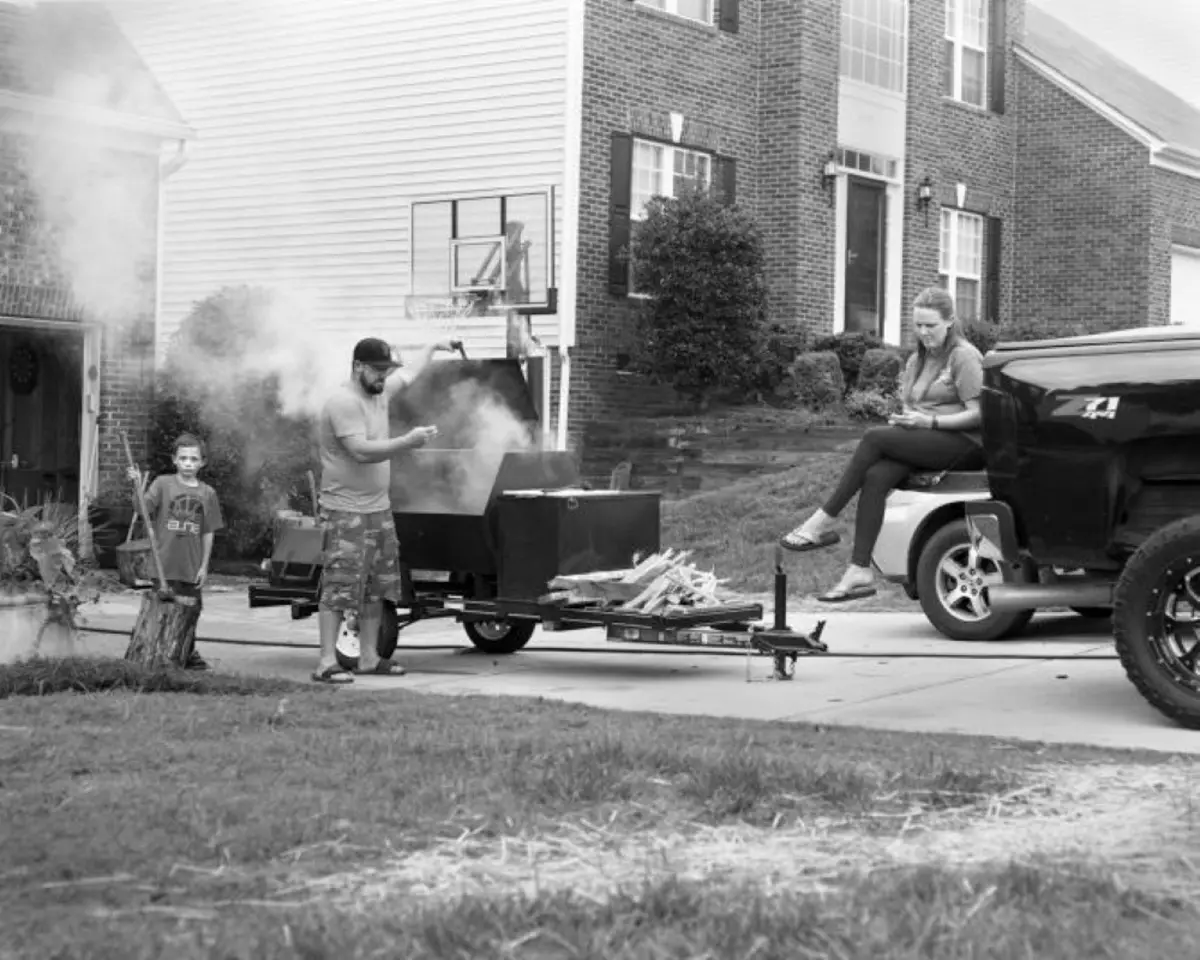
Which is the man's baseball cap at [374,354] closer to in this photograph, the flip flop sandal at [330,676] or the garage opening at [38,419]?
the flip flop sandal at [330,676]

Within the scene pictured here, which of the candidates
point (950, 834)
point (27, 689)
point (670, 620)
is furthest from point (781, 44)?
point (950, 834)

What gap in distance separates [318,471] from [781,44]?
9243 mm

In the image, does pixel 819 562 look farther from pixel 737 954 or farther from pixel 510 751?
pixel 737 954

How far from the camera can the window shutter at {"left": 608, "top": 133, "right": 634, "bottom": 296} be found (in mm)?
19438

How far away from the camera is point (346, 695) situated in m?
8.30

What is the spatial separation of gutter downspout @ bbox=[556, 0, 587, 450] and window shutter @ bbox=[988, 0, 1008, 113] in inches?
323

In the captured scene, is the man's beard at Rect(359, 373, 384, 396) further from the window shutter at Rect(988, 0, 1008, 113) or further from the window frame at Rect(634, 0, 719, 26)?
the window shutter at Rect(988, 0, 1008, 113)

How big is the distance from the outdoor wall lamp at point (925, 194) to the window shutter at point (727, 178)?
11.0 ft

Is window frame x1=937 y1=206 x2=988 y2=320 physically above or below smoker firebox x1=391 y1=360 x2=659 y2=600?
above

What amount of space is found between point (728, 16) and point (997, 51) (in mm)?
5756

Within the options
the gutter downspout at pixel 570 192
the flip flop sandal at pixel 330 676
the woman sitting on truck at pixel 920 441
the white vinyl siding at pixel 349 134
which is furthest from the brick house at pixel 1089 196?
the flip flop sandal at pixel 330 676

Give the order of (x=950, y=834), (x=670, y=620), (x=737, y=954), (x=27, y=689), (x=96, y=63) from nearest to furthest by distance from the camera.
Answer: (x=737, y=954), (x=950, y=834), (x=27, y=689), (x=670, y=620), (x=96, y=63)

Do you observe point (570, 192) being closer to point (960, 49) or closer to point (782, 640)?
point (960, 49)

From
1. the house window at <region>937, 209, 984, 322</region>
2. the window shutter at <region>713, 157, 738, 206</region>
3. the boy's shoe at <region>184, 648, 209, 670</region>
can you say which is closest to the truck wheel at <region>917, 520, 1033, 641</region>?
the boy's shoe at <region>184, 648, 209, 670</region>
